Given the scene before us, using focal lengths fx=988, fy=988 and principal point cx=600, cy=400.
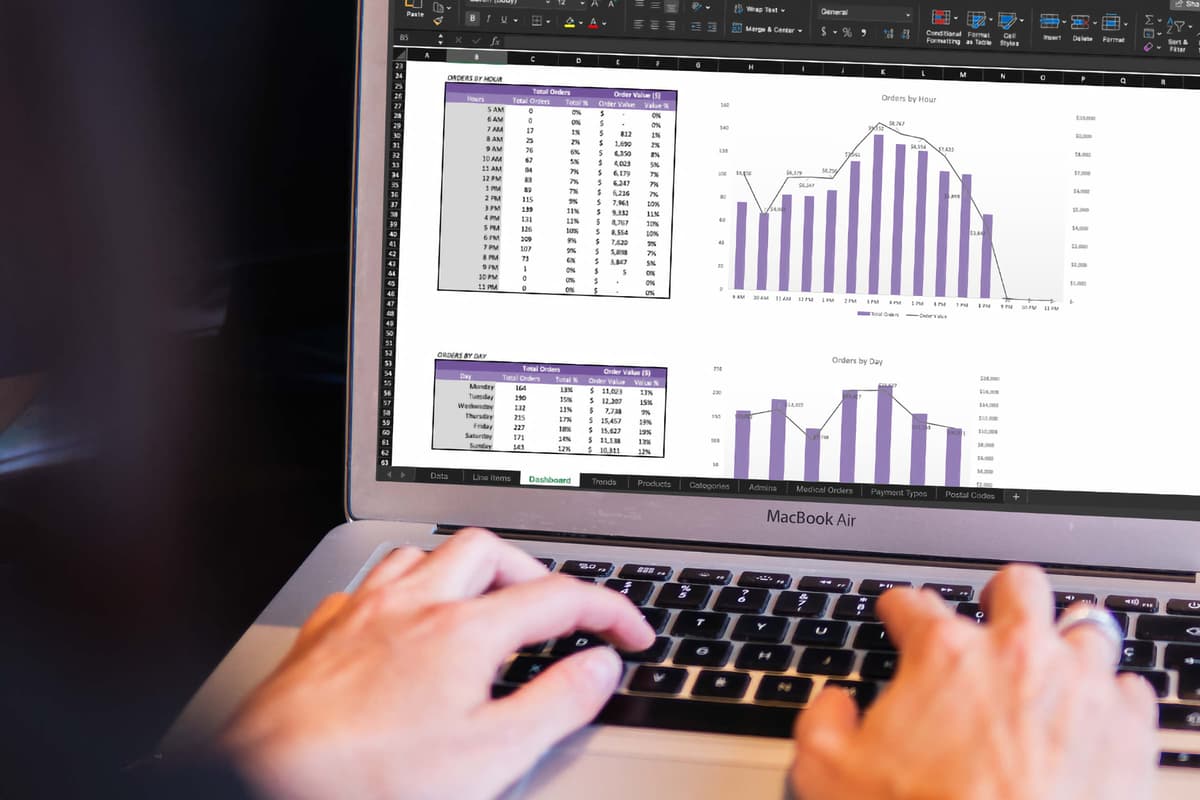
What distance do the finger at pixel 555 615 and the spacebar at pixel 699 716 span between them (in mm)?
44

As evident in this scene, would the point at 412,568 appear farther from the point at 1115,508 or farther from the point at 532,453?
the point at 1115,508

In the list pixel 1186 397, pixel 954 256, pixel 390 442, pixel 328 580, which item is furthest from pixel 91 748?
pixel 1186 397

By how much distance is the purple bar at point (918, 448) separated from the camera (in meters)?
0.84

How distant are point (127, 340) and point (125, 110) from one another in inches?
7.5

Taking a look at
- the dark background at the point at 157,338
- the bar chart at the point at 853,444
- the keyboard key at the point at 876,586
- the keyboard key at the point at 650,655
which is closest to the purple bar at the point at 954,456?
the bar chart at the point at 853,444

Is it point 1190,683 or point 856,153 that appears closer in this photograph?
point 1190,683

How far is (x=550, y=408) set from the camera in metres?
0.86

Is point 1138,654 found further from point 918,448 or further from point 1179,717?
point 918,448

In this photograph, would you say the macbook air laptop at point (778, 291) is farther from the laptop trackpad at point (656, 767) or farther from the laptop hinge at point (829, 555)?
the laptop trackpad at point (656, 767)

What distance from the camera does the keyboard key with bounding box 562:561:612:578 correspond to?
2.64 ft

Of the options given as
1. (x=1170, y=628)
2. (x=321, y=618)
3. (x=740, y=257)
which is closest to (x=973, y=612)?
(x=1170, y=628)

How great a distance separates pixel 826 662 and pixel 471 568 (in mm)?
251

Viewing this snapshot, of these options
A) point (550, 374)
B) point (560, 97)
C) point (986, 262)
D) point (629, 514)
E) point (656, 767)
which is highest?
point (560, 97)

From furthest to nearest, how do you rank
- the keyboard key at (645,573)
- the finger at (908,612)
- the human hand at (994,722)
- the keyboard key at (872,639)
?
1. the keyboard key at (645,573)
2. the keyboard key at (872,639)
3. the finger at (908,612)
4. the human hand at (994,722)
